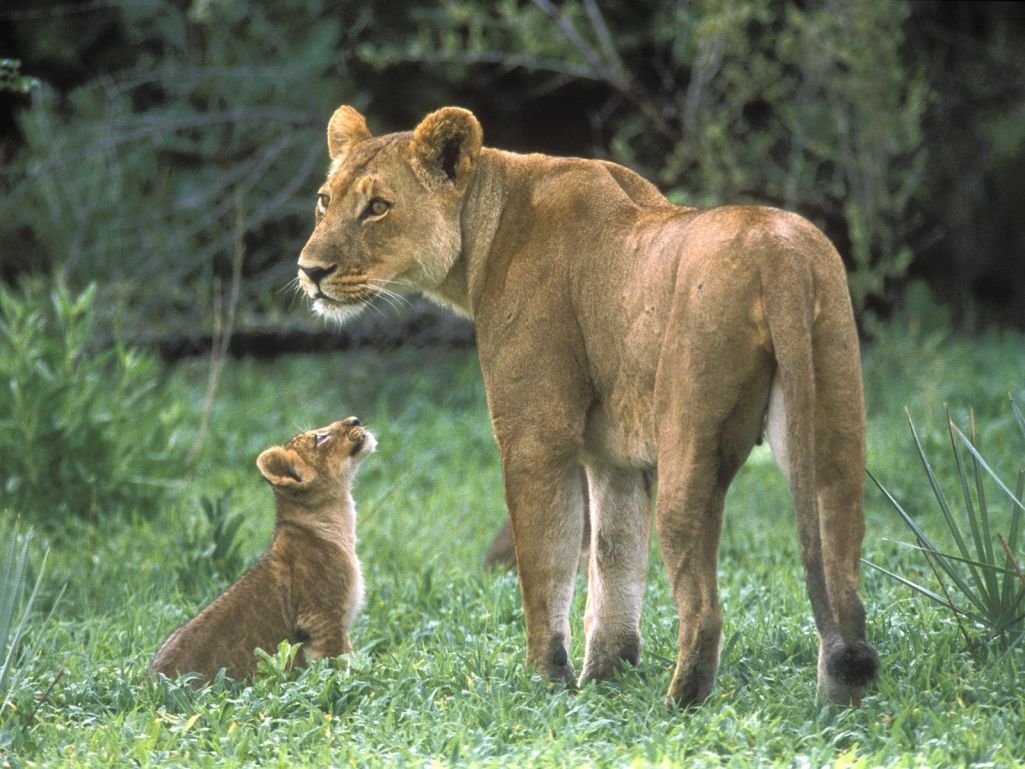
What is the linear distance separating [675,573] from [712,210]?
104cm

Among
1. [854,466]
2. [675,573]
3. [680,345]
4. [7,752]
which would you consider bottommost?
[7,752]

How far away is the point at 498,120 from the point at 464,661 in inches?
334

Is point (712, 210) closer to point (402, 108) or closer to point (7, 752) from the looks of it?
point (7, 752)

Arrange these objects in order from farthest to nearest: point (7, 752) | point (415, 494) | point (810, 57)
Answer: point (810, 57) → point (415, 494) → point (7, 752)

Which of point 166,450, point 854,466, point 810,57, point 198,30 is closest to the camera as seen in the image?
point 854,466

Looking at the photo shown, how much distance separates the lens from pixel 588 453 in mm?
5098

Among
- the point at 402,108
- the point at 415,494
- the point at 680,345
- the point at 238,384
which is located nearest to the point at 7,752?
the point at 680,345

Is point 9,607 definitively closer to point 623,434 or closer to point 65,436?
point 623,434

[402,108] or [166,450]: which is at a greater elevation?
[402,108]

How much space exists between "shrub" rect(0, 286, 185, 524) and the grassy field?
181mm

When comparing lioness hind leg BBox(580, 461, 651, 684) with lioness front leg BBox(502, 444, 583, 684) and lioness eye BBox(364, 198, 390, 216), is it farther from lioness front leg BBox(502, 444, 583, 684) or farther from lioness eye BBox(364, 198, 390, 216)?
lioness eye BBox(364, 198, 390, 216)

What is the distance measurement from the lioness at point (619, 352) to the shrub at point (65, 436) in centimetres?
266

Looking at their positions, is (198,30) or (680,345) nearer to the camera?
(680,345)

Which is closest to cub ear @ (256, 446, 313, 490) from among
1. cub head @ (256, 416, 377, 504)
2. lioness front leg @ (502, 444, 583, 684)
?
cub head @ (256, 416, 377, 504)
